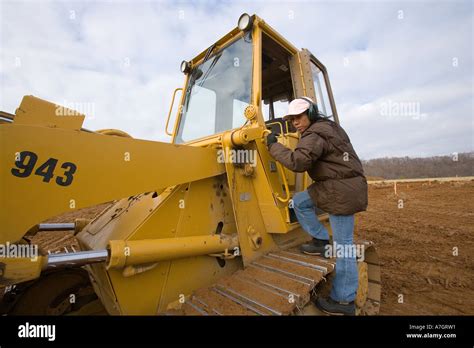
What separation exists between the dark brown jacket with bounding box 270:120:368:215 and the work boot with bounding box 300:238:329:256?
1.36 ft

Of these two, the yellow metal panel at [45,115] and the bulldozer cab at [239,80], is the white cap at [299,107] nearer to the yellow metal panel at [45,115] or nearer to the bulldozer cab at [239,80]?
the bulldozer cab at [239,80]

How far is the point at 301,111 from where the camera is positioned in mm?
2340

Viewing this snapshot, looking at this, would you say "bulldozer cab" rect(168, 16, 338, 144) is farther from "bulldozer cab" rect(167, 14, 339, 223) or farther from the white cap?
the white cap

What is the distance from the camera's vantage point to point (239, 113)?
293cm

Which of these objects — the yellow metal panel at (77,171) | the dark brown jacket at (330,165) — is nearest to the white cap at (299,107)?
the dark brown jacket at (330,165)

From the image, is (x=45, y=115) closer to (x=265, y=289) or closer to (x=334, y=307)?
(x=265, y=289)

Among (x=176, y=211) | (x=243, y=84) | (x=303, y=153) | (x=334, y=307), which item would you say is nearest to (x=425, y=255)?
(x=334, y=307)

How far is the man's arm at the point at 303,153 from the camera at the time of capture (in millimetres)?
2131

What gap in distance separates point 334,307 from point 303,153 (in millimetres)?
1325

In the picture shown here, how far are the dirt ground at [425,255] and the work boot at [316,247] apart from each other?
1629 mm

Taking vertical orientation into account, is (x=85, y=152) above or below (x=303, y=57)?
below
